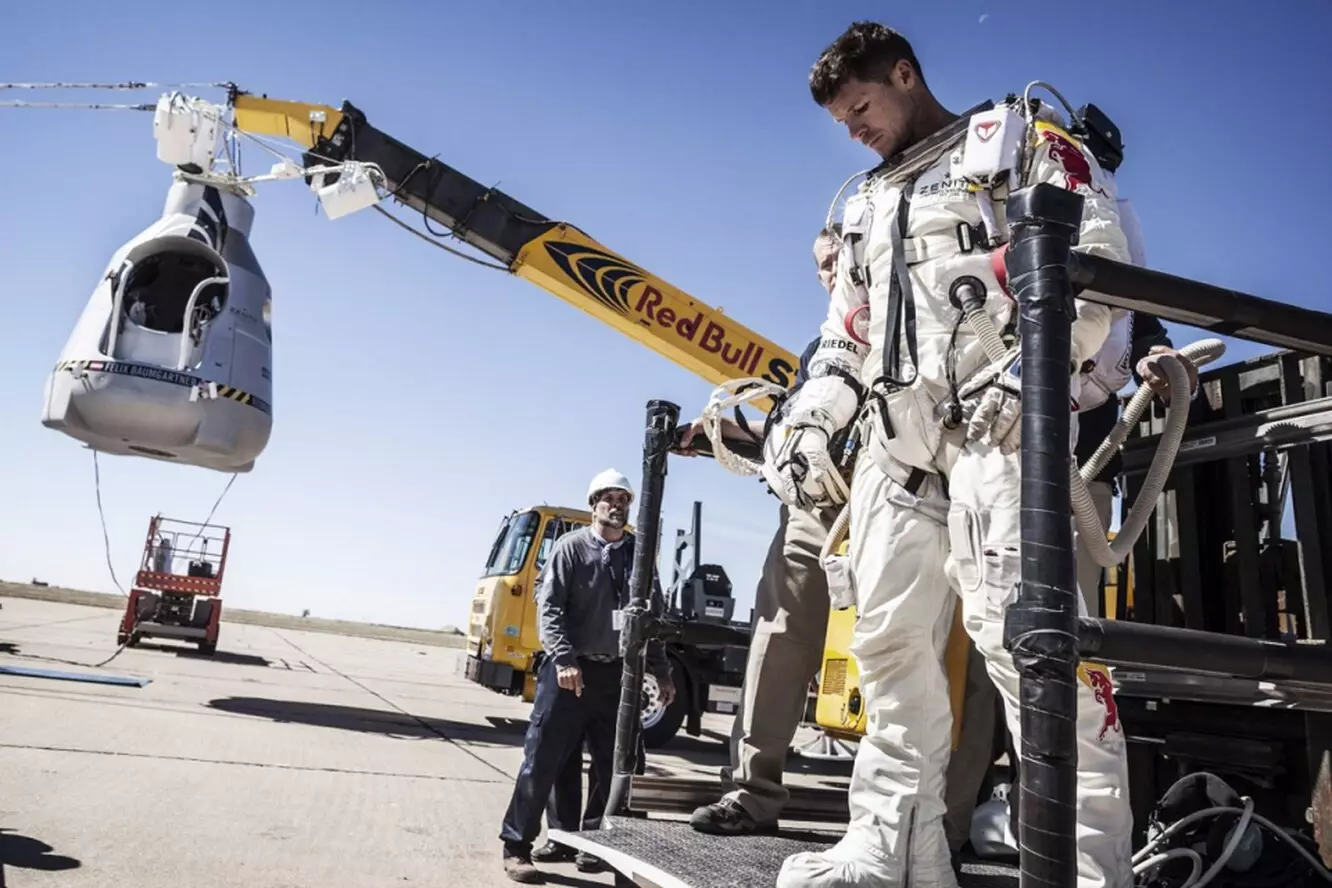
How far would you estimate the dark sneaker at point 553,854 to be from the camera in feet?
15.4

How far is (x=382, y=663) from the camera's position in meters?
20.6

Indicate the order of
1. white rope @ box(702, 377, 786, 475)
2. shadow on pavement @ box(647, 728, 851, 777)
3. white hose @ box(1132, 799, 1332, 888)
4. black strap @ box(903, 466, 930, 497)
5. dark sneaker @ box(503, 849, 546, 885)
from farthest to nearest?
shadow on pavement @ box(647, 728, 851, 777), dark sneaker @ box(503, 849, 546, 885), white rope @ box(702, 377, 786, 475), black strap @ box(903, 466, 930, 497), white hose @ box(1132, 799, 1332, 888)

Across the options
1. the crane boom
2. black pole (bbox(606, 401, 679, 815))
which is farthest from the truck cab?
black pole (bbox(606, 401, 679, 815))

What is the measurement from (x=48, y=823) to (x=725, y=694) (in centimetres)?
618

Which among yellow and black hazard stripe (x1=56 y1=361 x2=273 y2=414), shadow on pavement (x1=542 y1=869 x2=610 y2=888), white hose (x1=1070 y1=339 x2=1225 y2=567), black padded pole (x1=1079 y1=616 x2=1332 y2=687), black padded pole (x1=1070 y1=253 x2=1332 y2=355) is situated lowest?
shadow on pavement (x1=542 y1=869 x2=610 y2=888)

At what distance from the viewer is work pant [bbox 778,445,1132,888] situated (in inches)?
70.8

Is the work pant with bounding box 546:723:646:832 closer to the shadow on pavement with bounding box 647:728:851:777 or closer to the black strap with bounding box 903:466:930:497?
the black strap with bounding box 903:466:930:497

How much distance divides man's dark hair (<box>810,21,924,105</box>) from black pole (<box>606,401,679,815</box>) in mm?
1268

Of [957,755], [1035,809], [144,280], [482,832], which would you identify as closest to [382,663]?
[144,280]

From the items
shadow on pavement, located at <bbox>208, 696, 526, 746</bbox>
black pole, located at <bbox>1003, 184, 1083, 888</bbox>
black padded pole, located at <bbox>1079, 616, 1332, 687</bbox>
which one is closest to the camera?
black pole, located at <bbox>1003, 184, 1083, 888</bbox>

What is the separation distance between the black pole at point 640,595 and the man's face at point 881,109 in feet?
3.87

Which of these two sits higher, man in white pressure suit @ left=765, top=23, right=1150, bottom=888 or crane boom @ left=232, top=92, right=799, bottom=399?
crane boom @ left=232, top=92, right=799, bottom=399

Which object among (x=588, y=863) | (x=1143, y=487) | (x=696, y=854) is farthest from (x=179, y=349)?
(x=1143, y=487)

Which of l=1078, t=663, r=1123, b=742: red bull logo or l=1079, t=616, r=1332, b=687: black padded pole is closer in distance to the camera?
l=1079, t=616, r=1332, b=687: black padded pole
